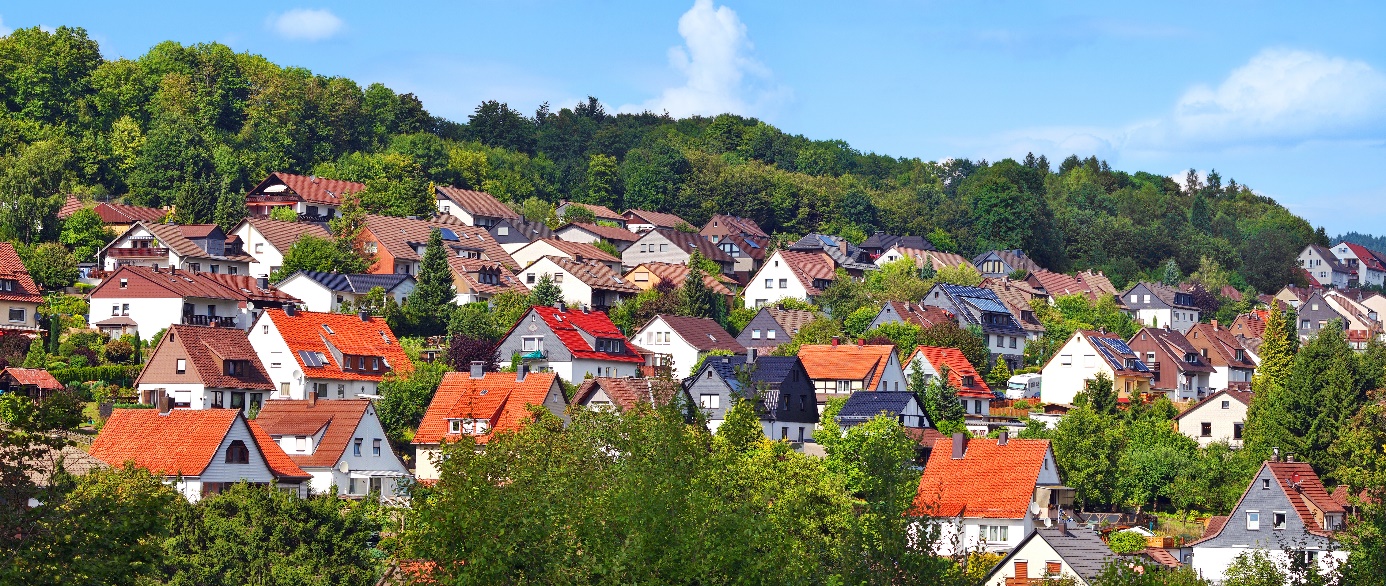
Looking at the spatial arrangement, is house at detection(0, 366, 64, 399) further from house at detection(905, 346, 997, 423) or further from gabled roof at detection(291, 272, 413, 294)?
house at detection(905, 346, 997, 423)

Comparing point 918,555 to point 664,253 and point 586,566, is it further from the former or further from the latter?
point 664,253

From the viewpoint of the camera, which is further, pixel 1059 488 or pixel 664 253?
pixel 664 253

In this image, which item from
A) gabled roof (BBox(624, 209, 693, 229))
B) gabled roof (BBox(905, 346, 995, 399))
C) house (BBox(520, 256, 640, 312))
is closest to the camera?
gabled roof (BBox(905, 346, 995, 399))

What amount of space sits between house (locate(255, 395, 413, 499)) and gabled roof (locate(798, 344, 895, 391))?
2119 cm

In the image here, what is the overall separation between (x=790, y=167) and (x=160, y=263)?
301 feet

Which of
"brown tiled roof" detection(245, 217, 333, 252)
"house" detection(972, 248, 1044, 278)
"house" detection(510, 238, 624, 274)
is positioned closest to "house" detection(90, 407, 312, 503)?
"brown tiled roof" detection(245, 217, 333, 252)

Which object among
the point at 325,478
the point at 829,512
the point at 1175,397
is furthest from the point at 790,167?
the point at 829,512

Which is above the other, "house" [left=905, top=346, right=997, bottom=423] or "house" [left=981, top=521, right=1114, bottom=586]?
"house" [left=905, top=346, right=997, bottom=423]

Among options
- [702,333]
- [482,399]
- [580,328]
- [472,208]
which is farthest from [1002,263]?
[482,399]

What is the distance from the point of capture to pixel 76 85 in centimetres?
12162

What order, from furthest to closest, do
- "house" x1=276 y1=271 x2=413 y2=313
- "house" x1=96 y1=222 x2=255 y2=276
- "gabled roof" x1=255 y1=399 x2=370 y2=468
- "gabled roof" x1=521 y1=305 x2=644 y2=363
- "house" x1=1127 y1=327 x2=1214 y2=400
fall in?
"house" x1=1127 y1=327 x2=1214 y2=400
"house" x1=96 y1=222 x2=255 y2=276
"house" x1=276 y1=271 x2=413 y2=313
"gabled roof" x1=521 y1=305 x2=644 y2=363
"gabled roof" x1=255 y1=399 x2=370 y2=468

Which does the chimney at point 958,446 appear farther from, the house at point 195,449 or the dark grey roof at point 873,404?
the house at point 195,449

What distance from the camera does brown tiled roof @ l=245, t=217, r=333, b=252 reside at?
93.4 m

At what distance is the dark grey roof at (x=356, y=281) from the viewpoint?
85.6 meters
